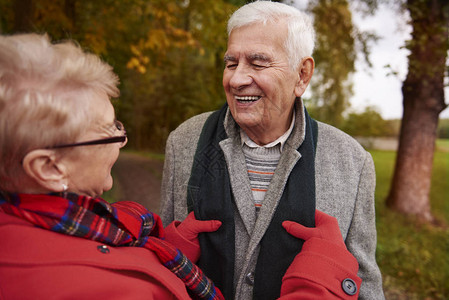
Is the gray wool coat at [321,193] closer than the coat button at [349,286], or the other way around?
the coat button at [349,286]

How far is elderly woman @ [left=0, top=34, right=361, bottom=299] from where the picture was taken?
0.91m

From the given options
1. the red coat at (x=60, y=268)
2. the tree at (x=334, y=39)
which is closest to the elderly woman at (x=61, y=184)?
the red coat at (x=60, y=268)

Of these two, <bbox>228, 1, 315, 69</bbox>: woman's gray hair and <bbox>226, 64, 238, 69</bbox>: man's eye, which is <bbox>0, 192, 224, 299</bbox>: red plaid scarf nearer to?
<bbox>226, 64, 238, 69</bbox>: man's eye

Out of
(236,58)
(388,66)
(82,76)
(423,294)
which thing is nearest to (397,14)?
(388,66)

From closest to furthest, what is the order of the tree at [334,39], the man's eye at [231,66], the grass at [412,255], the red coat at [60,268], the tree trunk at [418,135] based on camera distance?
1. the red coat at [60,268]
2. the man's eye at [231,66]
3. the grass at [412,255]
4. the tree trunk at [418,135]
5. the tree at [334,39]

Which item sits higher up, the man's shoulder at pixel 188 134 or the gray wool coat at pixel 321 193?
the man's shoulder at pixel 188 134

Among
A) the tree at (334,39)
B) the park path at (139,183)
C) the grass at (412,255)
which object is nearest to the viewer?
the grass at (412,255)

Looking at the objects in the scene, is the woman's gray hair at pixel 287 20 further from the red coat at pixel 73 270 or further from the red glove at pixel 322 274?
the red coat at pixel 73 270

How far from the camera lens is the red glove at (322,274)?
116 cm

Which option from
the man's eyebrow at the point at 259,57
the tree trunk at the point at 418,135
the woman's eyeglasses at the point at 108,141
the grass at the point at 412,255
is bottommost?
the grass at the point at 412,255

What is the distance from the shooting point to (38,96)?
934 millimetres

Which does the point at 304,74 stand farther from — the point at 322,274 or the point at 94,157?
the point at 94,157

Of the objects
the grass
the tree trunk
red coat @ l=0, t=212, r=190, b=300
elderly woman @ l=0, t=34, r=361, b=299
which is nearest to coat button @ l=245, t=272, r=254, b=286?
elderly woman @ l=0, t=34, r=361, b=299

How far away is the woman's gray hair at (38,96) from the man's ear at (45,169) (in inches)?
1.1
